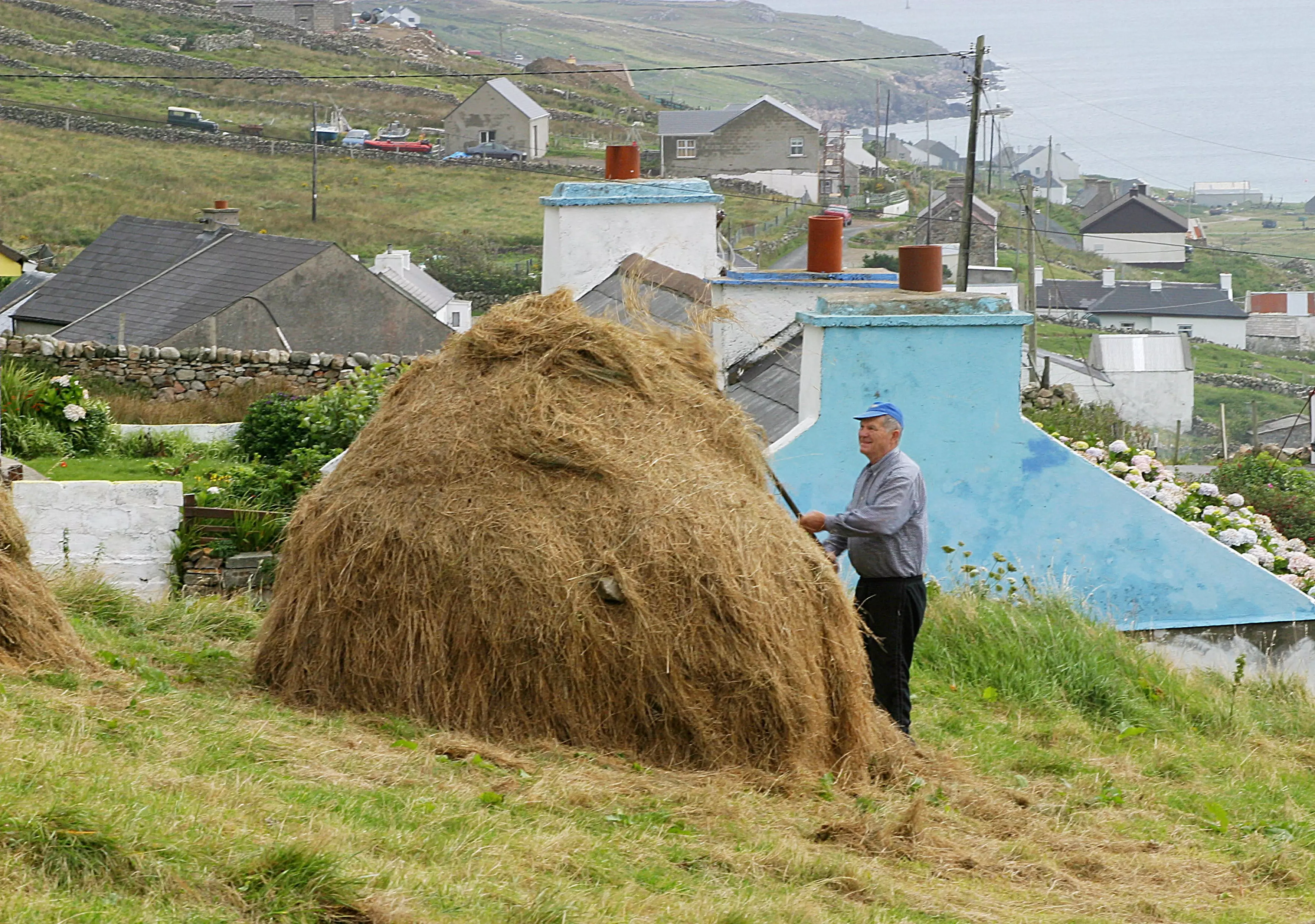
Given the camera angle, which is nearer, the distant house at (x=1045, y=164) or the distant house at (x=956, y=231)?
the distant house at (x=956, y=231)

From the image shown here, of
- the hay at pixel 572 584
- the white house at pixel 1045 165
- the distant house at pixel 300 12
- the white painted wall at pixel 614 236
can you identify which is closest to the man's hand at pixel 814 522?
the hay at pixel 572 584

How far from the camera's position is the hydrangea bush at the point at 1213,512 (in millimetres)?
11641

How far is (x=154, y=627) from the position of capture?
8.60 m

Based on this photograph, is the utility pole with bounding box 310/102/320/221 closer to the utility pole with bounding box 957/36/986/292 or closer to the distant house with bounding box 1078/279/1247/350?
the utility pole with bounding box 957/36/986/292

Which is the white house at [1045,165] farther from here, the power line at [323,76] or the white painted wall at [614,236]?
the white painted wall at [614,236]

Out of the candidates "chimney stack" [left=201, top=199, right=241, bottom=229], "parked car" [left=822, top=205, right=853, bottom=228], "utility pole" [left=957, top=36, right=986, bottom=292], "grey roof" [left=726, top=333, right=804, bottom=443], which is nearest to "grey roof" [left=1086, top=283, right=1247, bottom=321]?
"parked car" [left=822, top=205, right=853, bottom=228]

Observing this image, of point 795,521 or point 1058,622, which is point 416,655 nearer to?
point 795,521

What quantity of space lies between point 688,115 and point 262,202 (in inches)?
1569

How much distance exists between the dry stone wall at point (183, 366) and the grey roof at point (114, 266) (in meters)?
7.63

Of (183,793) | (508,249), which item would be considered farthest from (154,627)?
(508,249)

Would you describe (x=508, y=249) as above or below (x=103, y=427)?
above

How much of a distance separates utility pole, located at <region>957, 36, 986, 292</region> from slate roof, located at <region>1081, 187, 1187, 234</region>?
85.0 metres

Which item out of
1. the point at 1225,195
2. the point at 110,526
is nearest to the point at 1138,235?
the point at 1225,195

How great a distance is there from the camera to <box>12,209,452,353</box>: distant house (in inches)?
1153
